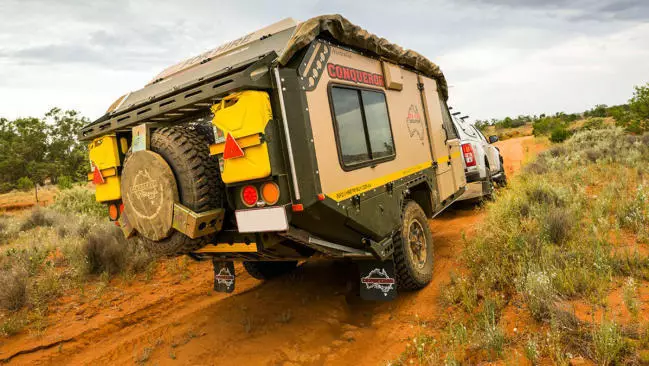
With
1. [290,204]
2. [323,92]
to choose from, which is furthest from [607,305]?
[323,92]

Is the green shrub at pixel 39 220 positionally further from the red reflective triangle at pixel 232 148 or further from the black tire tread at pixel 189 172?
the red reflective triangle at pixel 232 148

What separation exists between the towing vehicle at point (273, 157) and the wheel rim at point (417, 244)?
5cm

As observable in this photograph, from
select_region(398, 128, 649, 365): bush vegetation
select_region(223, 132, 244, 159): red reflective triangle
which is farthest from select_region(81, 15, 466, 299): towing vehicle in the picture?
select_region(398, 128, 649, 365): bush vegetation

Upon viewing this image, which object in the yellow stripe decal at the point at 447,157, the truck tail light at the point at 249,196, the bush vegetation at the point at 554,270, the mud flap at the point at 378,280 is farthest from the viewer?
the yellow stripe decal at the point at 447,157

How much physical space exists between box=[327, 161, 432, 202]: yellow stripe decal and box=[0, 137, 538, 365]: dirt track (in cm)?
132

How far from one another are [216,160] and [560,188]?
5.10 m

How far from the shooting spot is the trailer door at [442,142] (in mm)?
5637

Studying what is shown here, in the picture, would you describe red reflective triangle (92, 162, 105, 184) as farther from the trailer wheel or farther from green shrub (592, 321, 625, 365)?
green shrub (592, 321, 625, 365)

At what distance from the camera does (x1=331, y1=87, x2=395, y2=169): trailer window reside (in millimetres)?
3499

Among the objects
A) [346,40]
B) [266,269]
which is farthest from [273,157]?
[266,269]

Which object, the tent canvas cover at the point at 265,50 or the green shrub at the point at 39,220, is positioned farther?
the green shrub at the point at 39,220

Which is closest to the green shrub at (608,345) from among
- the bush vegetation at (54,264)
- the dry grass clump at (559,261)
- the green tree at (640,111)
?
the dry grass clump at (559,261)

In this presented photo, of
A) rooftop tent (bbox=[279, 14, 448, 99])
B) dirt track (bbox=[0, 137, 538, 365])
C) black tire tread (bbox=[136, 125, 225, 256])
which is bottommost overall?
dirt track (bbox=[0, 137, 538, 365])

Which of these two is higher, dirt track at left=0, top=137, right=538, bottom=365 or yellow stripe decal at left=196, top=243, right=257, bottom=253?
yellow stripe decal at left=196, top=243, right=257, bottom=253
